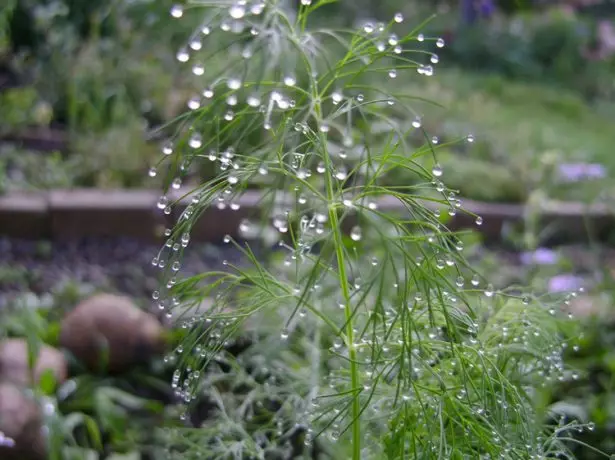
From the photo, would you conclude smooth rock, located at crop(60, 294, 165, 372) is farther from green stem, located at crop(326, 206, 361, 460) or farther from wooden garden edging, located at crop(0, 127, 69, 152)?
wooden garden edging, located at crop(0, 127, 69, 152)

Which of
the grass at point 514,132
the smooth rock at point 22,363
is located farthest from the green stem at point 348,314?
the smooth rock at point 22,363

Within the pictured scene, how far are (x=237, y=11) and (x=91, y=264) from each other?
8.39ft

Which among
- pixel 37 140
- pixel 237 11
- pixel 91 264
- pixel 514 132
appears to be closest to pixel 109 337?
pixel 91 264

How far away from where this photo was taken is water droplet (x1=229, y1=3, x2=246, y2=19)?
28.5 inches

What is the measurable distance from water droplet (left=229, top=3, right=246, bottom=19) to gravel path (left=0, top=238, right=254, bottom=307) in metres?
2.04

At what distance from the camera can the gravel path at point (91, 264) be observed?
2.83 m

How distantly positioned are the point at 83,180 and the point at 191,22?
434cm

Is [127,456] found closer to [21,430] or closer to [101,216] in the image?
[21,430]

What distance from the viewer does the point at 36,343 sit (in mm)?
1932

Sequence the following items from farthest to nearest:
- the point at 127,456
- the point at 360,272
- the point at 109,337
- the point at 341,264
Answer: the point at 109,337, the point at 127,456, the point at 360,272, the point at 341,264

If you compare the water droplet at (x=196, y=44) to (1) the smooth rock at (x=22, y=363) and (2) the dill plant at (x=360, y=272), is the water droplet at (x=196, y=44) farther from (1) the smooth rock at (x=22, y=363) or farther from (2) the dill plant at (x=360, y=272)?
(1) the smooth rock at (x=22, y=363)

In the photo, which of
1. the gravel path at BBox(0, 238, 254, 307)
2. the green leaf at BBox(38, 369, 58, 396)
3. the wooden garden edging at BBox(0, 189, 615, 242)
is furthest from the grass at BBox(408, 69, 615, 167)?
the green leaf at BBox(38, 369, 58, 396)

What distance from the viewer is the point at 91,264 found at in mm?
3141

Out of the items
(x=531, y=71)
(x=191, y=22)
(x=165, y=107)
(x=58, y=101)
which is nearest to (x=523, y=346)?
(x=165, y=107)
